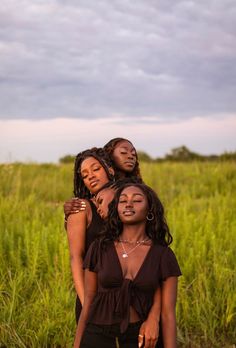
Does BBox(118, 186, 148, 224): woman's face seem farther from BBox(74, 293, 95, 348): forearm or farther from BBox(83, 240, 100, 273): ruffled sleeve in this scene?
BBox(74, 293, 95, 348): forearm

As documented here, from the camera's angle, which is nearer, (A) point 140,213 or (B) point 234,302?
(A) point 140,213

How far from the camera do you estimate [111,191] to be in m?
2.84

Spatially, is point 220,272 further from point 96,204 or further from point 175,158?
point 175,158

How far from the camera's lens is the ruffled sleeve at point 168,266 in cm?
249

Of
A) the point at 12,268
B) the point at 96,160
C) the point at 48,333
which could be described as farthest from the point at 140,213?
the point at 12,268

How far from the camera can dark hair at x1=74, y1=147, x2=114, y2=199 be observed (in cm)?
318

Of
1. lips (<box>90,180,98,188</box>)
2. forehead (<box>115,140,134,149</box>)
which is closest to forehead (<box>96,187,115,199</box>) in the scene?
lips (<box>90,180,98,188</box>)

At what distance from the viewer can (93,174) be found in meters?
3.15

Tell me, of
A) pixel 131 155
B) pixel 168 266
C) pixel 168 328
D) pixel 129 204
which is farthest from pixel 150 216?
pixel 131 155

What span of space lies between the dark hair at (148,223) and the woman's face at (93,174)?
49 centimetres

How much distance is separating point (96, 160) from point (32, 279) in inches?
91.9

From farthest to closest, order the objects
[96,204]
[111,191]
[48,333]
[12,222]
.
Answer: [12,222]
[48,333]
[96,204]
[111,191]

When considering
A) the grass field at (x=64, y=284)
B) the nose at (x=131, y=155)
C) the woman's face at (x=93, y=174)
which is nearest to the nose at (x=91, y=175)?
the woman's face at (x=93, y=174)

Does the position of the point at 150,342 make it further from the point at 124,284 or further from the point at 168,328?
the point at 124,284
